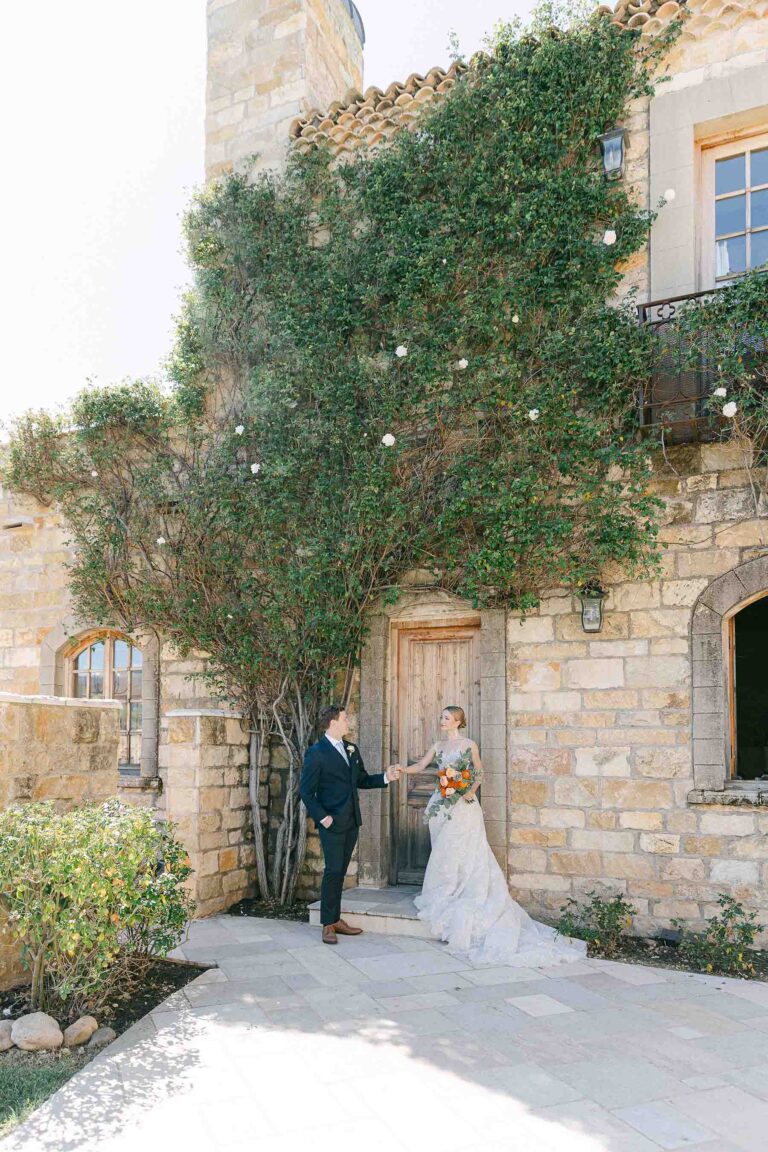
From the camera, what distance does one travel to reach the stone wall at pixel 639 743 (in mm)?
6027

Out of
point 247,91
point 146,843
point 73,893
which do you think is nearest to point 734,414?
point 146,843

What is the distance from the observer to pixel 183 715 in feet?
23.0

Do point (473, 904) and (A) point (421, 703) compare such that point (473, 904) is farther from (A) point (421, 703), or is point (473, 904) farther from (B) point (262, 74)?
(B) point (262, 74)

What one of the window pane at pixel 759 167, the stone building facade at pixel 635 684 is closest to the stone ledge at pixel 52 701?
the stone building facade at pixel 635 684

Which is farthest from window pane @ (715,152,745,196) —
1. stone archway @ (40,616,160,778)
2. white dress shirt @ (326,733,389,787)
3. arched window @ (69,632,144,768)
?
arched window @ (69,632,144,768)

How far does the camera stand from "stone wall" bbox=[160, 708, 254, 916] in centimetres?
682

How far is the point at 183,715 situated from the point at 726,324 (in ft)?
15.8

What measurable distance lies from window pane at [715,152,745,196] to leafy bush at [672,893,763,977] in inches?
199

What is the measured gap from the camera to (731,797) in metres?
5.89

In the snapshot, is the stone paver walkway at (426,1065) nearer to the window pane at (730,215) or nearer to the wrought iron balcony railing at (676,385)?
the wrought iron balcony railing at (676,385)

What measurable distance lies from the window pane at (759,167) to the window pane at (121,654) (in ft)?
23.5

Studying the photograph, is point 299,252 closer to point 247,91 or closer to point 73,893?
point 247,91

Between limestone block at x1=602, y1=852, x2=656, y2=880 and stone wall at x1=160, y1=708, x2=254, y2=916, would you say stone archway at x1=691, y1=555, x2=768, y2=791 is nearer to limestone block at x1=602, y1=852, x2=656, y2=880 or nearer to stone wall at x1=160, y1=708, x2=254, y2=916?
limestone block at x1=602, y1=852, x2=656, y2=880

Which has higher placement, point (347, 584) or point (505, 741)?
point (347, 584)
